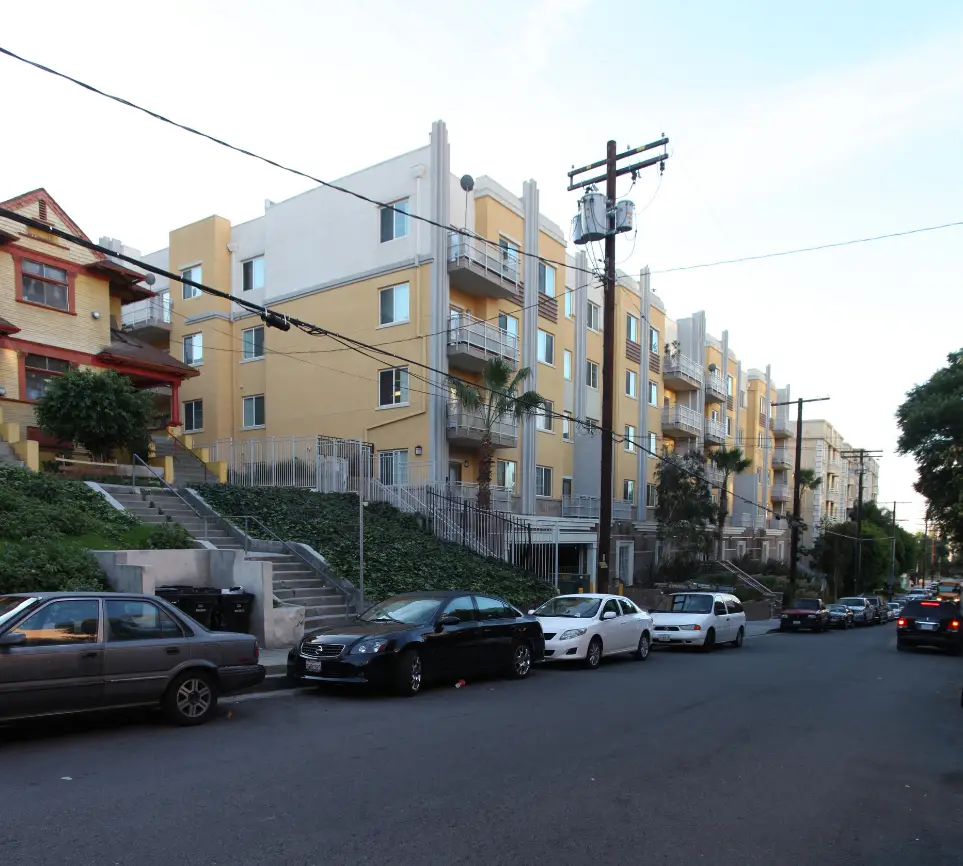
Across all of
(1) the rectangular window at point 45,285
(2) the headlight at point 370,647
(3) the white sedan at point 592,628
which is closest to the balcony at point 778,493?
(3) the white sedan at point 592,628

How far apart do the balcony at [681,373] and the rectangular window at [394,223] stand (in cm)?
2010

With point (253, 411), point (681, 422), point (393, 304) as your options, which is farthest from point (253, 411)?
point (681, 422)

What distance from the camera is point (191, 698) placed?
8516 millimetres

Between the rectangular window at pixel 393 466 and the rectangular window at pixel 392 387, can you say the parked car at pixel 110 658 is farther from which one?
the rectangular window at pixel 392 387

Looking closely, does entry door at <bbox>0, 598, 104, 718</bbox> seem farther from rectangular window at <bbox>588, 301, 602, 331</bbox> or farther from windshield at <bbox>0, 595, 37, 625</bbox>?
rectangular window at <bbox>588, 301, 602, 331</bbox>

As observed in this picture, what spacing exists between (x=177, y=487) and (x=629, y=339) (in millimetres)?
26034

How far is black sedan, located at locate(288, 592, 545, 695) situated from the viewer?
10.6 metres

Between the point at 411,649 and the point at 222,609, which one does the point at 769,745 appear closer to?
the point at 411,649

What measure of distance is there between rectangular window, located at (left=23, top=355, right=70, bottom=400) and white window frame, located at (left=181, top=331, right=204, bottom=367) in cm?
1037

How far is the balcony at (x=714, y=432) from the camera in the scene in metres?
48.2

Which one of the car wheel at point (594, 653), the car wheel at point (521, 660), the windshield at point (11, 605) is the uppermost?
the windshield at point (11, 605)

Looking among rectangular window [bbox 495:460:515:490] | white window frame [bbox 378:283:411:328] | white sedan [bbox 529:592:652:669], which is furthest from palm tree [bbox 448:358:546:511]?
white sedan [bbox 529:592:652:669]

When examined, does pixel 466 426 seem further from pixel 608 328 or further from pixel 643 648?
pixel 643 648

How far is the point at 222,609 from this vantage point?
1321 cm
